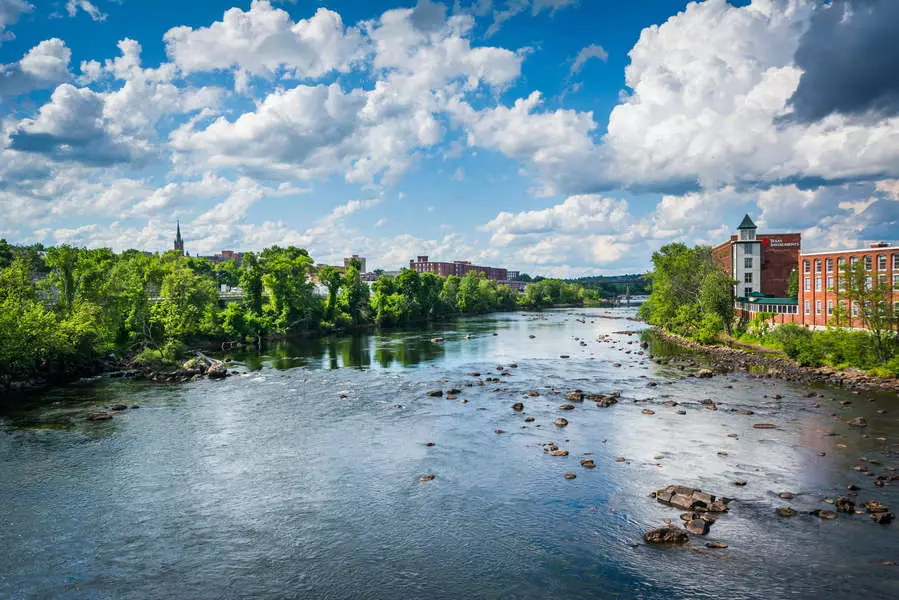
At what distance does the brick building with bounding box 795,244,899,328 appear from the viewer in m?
56.3

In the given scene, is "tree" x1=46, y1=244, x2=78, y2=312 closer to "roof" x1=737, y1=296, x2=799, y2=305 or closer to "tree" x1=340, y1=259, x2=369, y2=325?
"tree" x1=340, y1=259, x2=369, y2=325

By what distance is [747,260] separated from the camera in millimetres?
97625

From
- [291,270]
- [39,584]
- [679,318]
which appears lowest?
[39,584]

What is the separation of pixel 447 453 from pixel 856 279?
4602 cm

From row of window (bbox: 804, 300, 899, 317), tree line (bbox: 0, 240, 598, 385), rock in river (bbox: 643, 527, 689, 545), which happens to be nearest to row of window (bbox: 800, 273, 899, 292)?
row of window (bbox: 804, 300, 899, 317)

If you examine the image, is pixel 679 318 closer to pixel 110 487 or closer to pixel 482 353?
pixel 482 353

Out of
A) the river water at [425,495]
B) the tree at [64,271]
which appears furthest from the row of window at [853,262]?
the tree at [64,271]

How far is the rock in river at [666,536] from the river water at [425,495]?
38 centimetres

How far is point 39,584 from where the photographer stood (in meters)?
18.3

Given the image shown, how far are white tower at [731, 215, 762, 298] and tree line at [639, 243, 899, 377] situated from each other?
5.33 m

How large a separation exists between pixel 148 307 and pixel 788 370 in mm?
72911

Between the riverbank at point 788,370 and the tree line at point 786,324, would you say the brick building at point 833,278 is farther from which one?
the riverbank at point 788,370

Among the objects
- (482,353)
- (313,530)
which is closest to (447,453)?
(313,530)

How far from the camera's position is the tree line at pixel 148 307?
51125 mm
